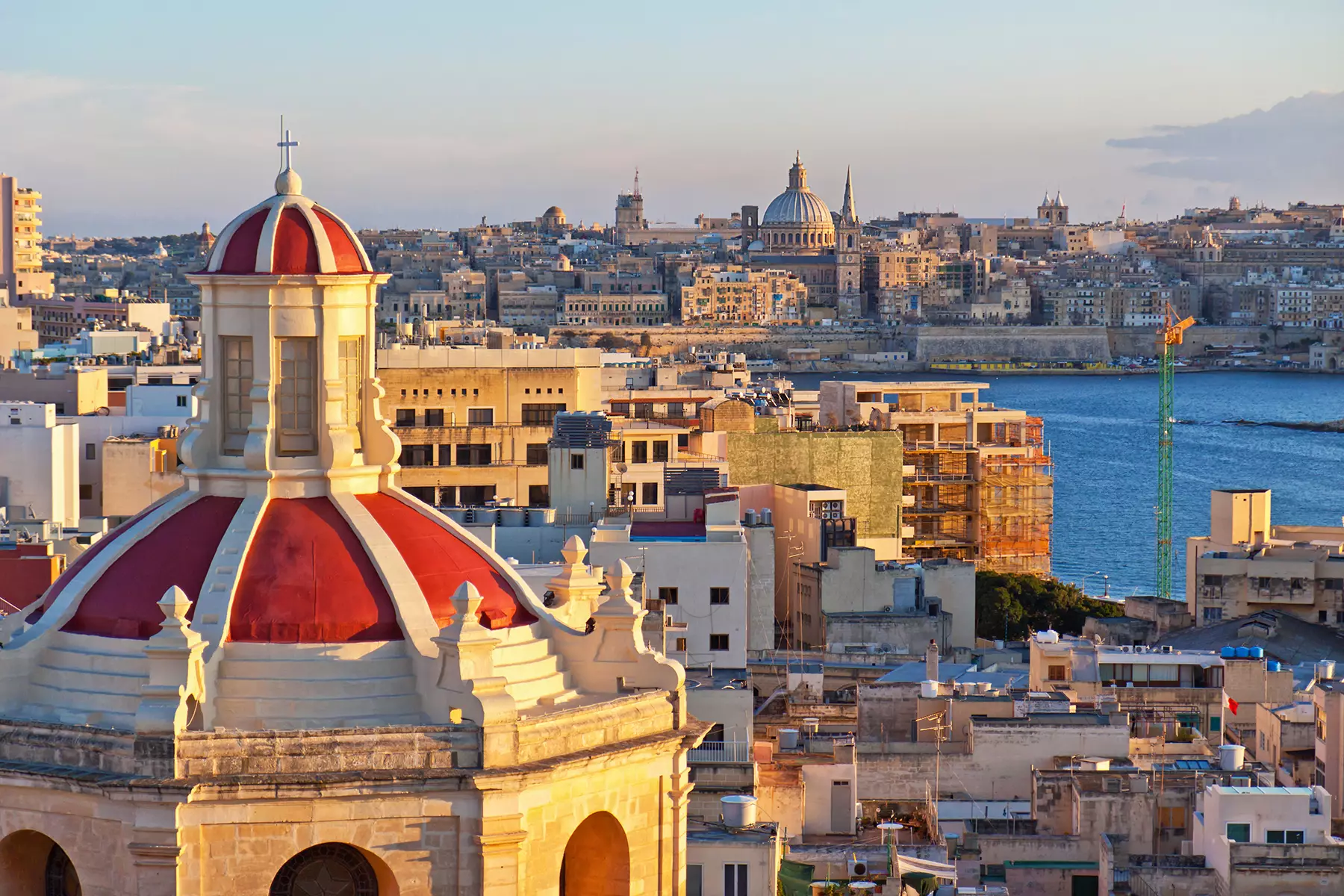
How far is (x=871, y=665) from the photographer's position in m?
19.4

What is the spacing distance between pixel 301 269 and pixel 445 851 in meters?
1.34

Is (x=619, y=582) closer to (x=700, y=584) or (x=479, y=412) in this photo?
(x=700, y=584)

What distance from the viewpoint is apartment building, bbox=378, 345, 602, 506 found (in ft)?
97.7

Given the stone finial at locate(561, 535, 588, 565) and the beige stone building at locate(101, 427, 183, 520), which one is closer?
the stone finial at locate(561, 535, 588, 565)

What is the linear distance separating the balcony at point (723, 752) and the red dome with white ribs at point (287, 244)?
250 inches

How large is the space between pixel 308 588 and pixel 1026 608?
2260 cm

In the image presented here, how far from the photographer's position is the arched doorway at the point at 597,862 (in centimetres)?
610

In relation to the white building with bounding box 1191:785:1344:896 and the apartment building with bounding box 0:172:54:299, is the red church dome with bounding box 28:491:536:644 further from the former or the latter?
the apartment building with bounding box 0:172:54:299

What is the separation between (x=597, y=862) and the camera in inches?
242

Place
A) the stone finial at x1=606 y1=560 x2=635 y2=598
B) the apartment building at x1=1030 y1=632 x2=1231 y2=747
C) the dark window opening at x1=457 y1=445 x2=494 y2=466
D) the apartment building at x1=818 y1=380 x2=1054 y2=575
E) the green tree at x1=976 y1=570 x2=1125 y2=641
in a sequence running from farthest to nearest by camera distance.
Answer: the apartment building at x1=818 y1=380 x2=1054 y2=575, the dark window opening at x1=457 y1=445 x2=494 y2=466, the green tree at x1=976 y1=570 x2=1125 y2=641, the apartment building at x1=1030 y1=632 x2=1231 y2=747, the stone finial at x1=606 y1=560 x2=635 y2=598

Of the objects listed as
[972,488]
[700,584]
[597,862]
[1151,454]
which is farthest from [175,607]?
[1151,454]

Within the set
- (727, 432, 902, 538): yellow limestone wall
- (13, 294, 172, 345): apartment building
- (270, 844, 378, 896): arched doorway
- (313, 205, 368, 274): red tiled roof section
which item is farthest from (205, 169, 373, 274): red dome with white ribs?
(13, 294, 172, 345): apartment building

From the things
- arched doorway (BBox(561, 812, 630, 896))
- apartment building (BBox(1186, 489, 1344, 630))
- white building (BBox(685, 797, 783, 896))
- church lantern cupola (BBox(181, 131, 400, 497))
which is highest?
church lantern cupola (BBox(181, 131, 400, 497))

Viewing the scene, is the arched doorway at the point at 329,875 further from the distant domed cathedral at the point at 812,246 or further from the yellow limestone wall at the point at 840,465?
the distant domed cathedral at the point at 812,246
